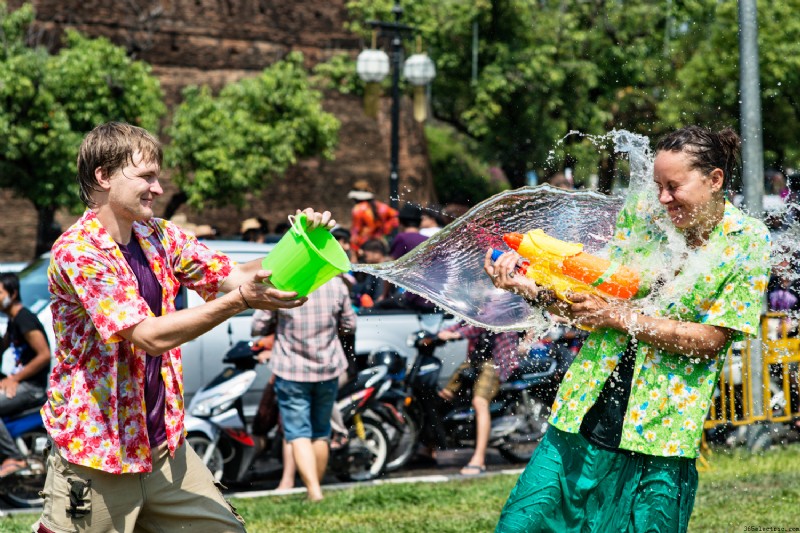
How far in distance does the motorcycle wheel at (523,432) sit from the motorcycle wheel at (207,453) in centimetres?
224

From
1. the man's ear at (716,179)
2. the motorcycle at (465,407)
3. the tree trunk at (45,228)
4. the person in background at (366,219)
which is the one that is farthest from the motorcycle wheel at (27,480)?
the tree trunk at (45,228)

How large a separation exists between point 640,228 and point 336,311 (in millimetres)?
4255

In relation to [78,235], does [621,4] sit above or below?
above

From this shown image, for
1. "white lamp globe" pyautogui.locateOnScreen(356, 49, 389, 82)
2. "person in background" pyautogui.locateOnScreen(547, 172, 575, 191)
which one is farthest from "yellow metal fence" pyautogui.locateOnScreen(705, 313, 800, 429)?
"white lamp globe" pyautogui.locateOnScreen(356, 49, 389, 82)

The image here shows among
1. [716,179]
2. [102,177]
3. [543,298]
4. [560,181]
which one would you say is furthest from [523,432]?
[102,177]

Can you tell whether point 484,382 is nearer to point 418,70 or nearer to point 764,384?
point 764,384

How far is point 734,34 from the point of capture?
18.1m

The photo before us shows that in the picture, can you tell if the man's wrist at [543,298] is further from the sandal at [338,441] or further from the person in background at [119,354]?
the sandal at [338,441]

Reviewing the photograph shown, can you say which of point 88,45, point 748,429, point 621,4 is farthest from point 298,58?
point 748,429

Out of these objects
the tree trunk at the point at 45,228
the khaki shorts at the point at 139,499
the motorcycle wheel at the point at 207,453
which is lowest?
the tree trunk at the point at 45,228

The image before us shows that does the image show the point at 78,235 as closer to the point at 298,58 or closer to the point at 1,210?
the point at 298,58

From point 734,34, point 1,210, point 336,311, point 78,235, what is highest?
point 734,34

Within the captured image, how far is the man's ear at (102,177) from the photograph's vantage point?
370cm

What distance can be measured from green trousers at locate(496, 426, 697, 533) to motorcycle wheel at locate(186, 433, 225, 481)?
15.6ft
